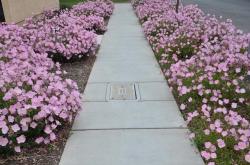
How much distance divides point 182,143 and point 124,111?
3.91 ft

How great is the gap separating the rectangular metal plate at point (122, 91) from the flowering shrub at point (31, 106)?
0.77 metres

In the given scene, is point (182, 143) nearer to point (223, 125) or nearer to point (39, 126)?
point (223, 125)

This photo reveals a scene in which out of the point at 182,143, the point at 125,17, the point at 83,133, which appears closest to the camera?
the point at 182,143

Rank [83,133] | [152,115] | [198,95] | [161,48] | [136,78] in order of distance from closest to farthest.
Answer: [83,133], [152,115], [198,95], [136,78], [161,48]

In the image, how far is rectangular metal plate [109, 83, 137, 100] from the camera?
20.0 feet

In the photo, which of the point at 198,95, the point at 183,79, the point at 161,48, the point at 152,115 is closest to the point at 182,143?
the point at 152,115

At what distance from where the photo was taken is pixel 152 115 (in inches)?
211

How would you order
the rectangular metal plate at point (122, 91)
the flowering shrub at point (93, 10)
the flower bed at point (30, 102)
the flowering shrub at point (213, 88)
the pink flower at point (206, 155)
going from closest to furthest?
the pink flower at point (206, 155) < the flowering shrub at point (213, 88) < the flower bed at point (30, 102) < the rectangular metal plate at point (122, 91) < the flowering shrub at point (93, 10)

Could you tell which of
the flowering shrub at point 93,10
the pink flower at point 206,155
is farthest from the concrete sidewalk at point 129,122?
the flowering shrub at point 93,10

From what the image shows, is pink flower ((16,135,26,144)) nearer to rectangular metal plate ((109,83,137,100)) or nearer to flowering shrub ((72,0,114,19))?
rectangular metal plate ((109,83,137,100))

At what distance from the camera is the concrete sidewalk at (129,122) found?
4258 millimetres

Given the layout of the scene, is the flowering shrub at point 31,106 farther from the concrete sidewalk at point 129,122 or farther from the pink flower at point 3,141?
the concrete sidewalk at point 129,122

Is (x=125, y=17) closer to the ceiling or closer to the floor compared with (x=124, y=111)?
closer to the floor

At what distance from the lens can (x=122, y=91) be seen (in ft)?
21.0
